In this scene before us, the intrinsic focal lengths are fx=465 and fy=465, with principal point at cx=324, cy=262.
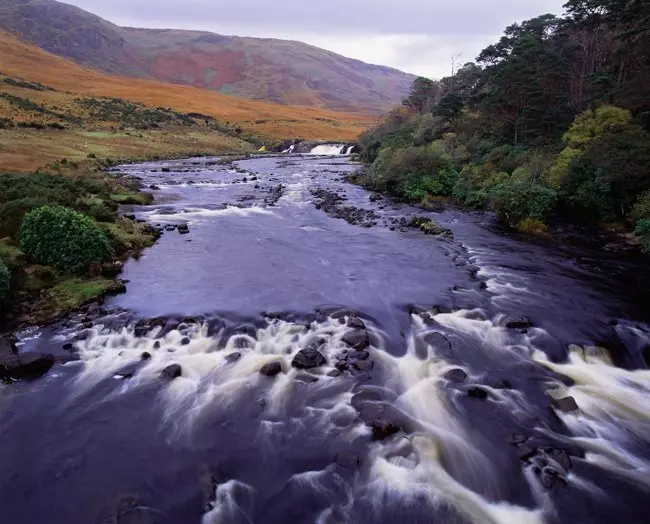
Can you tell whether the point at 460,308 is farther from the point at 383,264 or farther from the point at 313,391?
the point at 313,391

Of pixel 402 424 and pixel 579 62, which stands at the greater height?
pixel 579 62

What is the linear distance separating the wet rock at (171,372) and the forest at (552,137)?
1649 cm

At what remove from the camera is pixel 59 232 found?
48.1 ft

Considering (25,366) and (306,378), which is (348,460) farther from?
(25,366)

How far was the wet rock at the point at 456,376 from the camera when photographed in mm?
9731

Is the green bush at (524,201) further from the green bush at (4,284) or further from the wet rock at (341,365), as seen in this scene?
the green bush at (4,284)

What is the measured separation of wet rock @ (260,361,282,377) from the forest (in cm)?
1459

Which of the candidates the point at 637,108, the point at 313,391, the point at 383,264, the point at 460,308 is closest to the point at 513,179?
the point at 637,108

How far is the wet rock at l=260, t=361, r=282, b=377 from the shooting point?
9.83 meters

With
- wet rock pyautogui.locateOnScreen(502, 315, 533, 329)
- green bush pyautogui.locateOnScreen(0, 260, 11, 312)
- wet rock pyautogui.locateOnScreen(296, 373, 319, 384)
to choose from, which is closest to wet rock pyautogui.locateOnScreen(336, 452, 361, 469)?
wet rock pyautogui.locateOnScreen(296, 373, 319, 384)

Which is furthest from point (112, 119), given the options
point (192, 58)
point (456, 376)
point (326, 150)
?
point (192, 58)

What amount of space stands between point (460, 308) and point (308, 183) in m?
25.7

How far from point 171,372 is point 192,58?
184m

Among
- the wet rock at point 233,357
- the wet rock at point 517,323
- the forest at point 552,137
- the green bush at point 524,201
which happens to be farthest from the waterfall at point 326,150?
the wet rock at point 233,357
